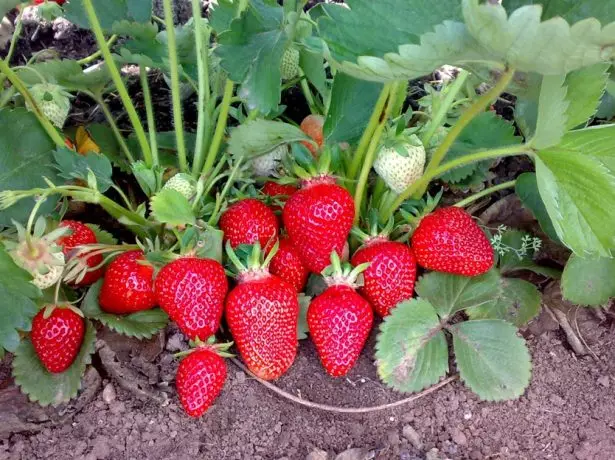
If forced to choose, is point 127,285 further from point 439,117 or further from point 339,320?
point 439,117

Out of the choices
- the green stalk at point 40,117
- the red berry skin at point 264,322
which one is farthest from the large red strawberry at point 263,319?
the green stalk at point 40,117

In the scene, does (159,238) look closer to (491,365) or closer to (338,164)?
(338,164)

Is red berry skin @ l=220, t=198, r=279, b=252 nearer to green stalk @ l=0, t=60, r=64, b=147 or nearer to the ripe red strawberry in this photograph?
the ripe red strawberry

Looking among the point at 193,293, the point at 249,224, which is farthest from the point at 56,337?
the point at 249,224

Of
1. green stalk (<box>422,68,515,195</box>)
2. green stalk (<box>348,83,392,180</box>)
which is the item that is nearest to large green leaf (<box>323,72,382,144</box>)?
green stalk (<box>348,83,392,180</box>)

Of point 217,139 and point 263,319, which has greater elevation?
point 217,139

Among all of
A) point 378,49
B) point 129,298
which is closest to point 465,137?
point 378,49

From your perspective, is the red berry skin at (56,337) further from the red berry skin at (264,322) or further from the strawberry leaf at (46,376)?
the red berry skin at (264,322)
